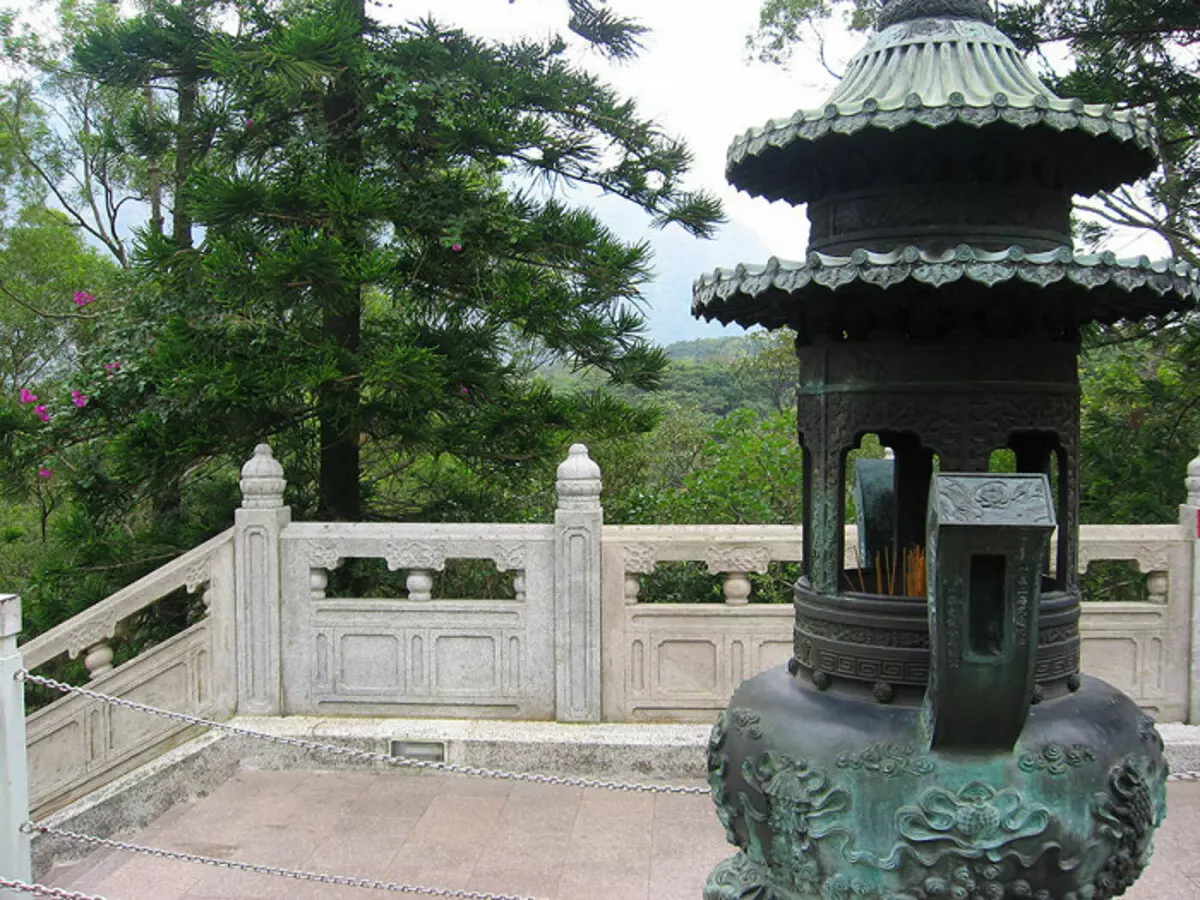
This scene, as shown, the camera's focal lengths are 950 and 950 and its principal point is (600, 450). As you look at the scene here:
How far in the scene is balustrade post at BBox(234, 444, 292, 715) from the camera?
4.85 m

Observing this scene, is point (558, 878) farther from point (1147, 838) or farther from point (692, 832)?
point (1147, 838)

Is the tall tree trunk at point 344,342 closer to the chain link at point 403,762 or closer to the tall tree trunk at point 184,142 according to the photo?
the tall tree trunk at point 184,142

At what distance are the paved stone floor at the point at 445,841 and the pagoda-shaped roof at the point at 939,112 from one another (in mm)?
2643

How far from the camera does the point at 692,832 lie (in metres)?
4.11

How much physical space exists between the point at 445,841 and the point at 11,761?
1.70 meters

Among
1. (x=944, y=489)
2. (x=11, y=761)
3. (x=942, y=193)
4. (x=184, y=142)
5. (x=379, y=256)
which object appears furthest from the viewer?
(x=184, y=142)

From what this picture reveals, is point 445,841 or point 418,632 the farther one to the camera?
point 418,632

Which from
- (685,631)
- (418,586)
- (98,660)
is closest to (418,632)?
(418,586)

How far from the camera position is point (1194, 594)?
15.6ft

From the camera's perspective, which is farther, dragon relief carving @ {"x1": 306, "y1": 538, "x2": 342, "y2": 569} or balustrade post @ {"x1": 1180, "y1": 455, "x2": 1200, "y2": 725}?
dragon relief carving @ {"x1": 306, "y1": 538, "x2": 342, "y2": 569}

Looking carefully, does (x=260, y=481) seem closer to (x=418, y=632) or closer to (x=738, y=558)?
(x=418, y=632)

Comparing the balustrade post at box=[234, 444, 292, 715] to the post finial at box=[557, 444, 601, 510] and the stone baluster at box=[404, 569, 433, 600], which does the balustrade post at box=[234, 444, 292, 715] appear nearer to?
the stone baluster at box=[404, 569, 433, 600]

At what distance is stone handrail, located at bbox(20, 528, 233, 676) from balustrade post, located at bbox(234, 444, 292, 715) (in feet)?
0.48

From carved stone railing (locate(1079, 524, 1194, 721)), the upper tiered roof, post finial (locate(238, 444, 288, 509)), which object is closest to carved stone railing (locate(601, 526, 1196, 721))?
carved stone railing (locate(1079, 524, 1194, 721))
